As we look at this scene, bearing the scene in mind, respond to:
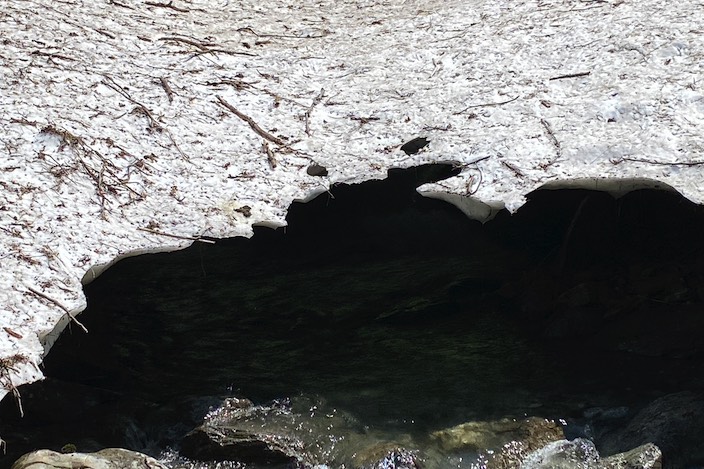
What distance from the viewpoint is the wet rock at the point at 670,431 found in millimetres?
5605

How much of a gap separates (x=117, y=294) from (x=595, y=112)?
14.0 feet

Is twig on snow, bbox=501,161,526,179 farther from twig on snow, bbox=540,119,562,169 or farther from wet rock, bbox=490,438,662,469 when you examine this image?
wet rock, bbox=490,438,662,469

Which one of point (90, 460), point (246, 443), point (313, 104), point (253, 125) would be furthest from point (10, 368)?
point (313, 104)

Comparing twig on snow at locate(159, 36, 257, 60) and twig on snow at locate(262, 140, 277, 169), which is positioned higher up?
twig on snow at locate(159, 36, 257, 60)

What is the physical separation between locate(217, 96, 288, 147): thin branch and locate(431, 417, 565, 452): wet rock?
7.51 feet

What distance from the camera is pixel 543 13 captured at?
24.3 feet

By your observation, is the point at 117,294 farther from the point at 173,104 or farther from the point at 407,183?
the point at 407,183

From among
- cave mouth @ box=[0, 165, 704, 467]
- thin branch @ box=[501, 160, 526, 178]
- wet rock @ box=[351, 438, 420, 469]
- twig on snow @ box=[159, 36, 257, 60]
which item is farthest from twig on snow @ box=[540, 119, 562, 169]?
twig on snow @ box=[159, 36, 257, 60]

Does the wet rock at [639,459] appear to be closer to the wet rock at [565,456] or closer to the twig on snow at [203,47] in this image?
the wet rock at [565,456]

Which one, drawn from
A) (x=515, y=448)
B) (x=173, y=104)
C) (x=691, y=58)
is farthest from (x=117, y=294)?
(x=691, y=58)

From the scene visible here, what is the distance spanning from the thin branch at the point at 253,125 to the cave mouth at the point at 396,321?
3.17 feet

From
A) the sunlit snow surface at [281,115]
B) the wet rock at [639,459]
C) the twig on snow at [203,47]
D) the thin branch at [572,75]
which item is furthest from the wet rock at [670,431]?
the twig on snow at [203,47]

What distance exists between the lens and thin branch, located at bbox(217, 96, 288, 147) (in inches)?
243

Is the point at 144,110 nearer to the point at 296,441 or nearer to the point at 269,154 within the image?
the point at 269,154
